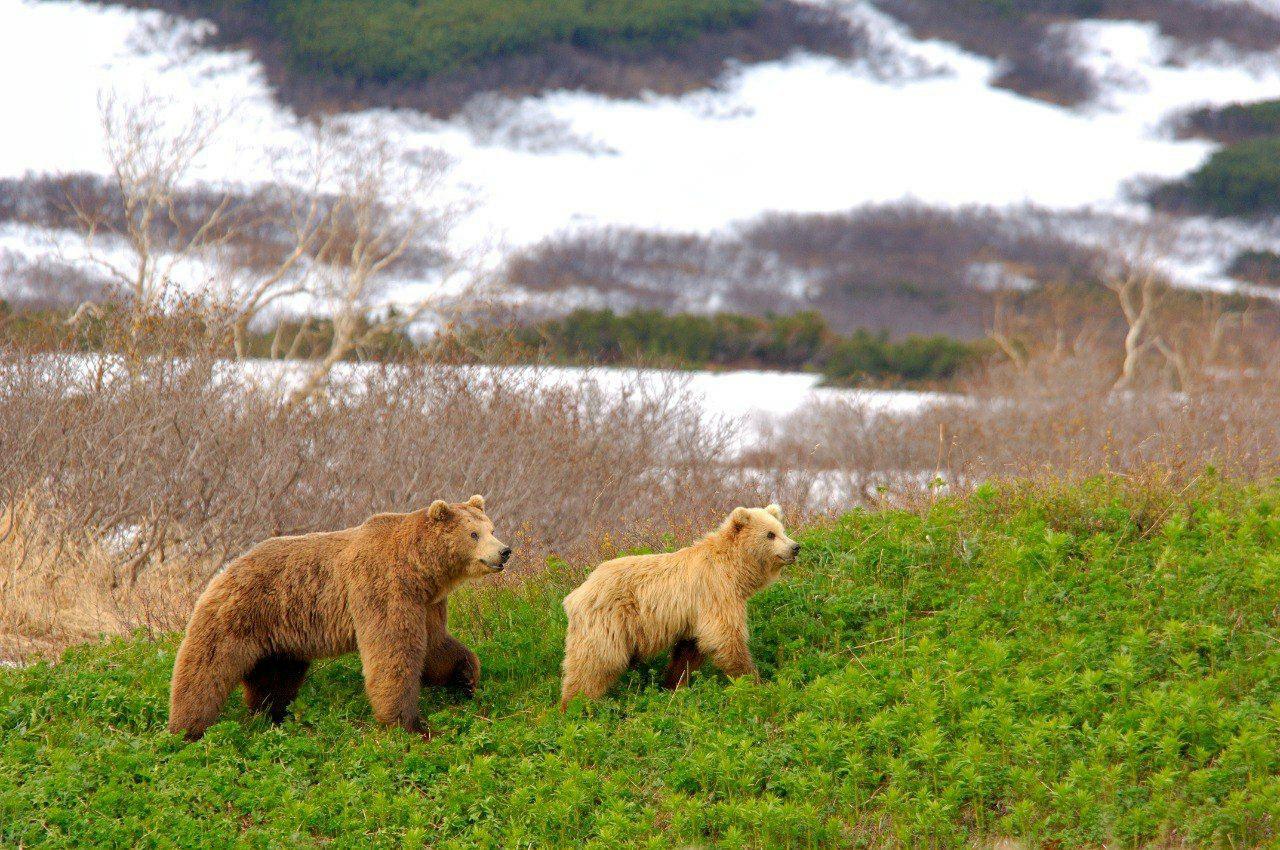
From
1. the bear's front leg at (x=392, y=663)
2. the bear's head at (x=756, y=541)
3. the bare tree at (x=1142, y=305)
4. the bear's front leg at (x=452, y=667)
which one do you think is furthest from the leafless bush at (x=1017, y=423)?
the bear's front leg at (x=392, y=663)

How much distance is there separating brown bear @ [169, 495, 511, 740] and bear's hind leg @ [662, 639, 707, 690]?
52.2 inches

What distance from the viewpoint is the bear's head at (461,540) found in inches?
279

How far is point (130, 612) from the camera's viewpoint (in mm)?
11375

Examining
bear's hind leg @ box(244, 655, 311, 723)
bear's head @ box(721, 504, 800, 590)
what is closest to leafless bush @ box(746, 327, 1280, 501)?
bear's head @ box(721, 504, 800, 590)

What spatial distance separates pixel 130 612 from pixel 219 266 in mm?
21601

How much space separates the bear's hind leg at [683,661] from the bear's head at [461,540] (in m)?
1.29

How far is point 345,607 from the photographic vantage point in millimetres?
7203

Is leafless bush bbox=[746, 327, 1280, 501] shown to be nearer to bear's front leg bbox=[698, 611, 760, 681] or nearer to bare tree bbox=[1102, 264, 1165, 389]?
bare tree bbox=[1102, 264, 1165, 389]

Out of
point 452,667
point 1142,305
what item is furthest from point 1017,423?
point 452,667

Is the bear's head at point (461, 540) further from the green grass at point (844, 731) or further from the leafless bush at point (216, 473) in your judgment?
the leafless bush at point (216, 473)

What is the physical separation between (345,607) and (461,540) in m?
0.81

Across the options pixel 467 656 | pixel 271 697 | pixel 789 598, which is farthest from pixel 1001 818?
pixel 271 697

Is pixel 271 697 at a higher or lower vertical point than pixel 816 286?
lower

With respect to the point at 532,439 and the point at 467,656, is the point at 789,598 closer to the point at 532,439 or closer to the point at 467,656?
the point at 467,656
